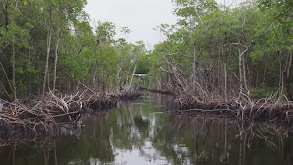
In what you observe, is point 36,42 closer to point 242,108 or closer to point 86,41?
point 86,41

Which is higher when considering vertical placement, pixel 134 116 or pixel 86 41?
pixel 86 41

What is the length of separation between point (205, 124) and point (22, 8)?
1044cm

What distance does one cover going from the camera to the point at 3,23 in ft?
42.1

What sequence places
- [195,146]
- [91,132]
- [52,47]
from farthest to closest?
[52,47] < [91,132] < [195,146]

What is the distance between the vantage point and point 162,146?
915cm

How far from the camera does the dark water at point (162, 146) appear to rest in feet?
24.2

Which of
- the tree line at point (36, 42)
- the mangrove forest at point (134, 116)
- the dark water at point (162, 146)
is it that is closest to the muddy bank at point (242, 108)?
the mangrove forest at point (134, 116)

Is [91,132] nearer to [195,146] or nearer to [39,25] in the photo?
[195,146]

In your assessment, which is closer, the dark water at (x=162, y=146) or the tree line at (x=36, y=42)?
the dark water at (x=162, y=146)

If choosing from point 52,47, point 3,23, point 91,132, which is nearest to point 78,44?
point 52,47

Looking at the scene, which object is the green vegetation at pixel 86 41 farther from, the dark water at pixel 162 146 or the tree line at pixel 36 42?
the dark water at pixel 162 146

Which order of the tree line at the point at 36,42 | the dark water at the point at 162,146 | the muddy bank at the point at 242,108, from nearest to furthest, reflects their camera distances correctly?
the dark water at the point at 162,146
the tree line at the point at 36,42
the muddy bank at the point at 242,108

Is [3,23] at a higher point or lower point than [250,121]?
higher

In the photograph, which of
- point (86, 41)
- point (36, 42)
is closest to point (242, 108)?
point (86, 41)
